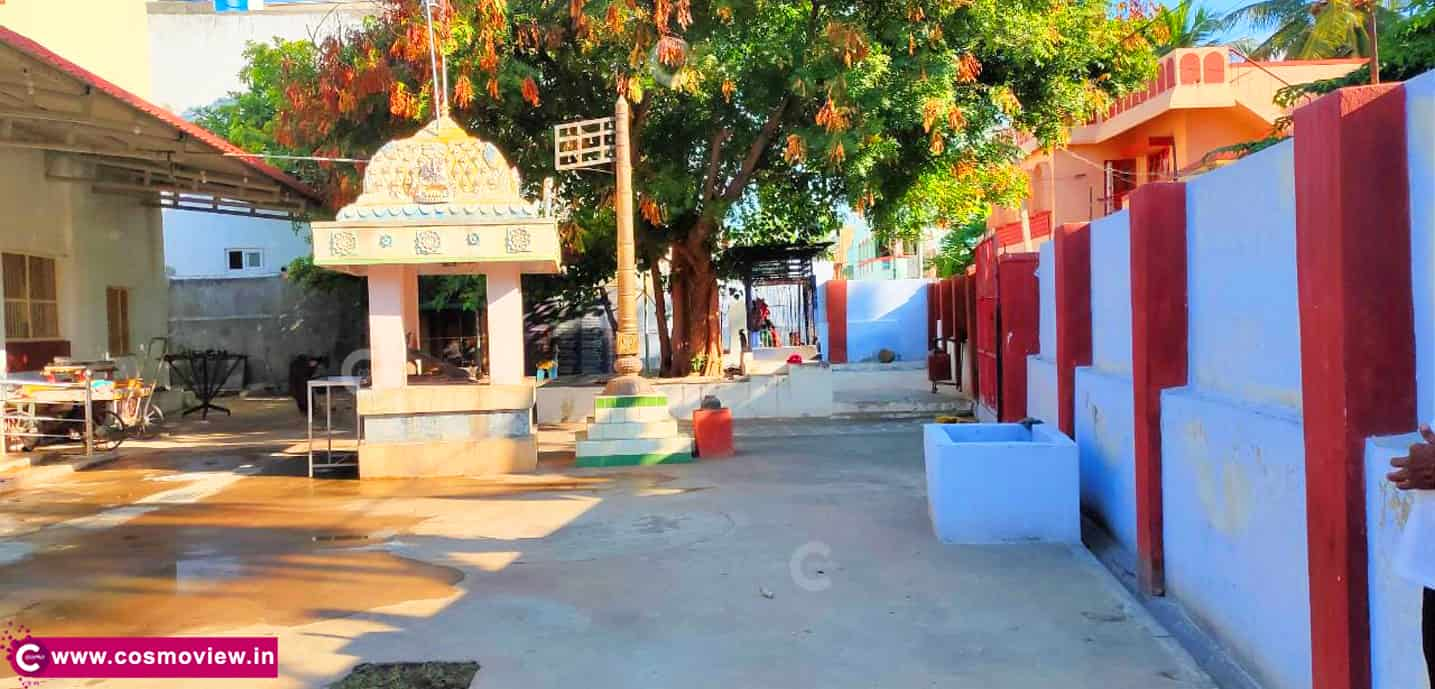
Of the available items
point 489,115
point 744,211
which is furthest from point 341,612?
point 744,211

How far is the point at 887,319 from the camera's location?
30.1 metres

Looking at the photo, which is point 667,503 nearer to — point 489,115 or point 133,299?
point 489,115

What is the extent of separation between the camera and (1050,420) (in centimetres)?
1027

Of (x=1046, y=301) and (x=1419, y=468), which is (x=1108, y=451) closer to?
(x=1046, y=301)

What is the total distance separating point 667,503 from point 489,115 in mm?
7992

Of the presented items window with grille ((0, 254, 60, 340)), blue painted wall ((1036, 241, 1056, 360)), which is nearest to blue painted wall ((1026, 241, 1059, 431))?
blue painted wall ((1036, 241, 1056, 360))

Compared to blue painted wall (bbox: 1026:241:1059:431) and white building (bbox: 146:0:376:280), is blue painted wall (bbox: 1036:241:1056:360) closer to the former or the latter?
blue painted wall (bbox: 1026:241:1059:431)

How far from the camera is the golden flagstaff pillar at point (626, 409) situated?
40.5 feet

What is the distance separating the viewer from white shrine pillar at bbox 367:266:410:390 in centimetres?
1160

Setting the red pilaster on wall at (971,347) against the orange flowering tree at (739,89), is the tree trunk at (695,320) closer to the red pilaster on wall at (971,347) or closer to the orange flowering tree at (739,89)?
the orange flowering tree at (739,89)

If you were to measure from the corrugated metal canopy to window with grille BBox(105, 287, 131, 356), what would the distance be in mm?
1639

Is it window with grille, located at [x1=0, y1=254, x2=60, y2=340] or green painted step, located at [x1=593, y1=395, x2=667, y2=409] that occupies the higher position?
window with grille, located at [x1=0, y1=254, x2=60, y2=340]

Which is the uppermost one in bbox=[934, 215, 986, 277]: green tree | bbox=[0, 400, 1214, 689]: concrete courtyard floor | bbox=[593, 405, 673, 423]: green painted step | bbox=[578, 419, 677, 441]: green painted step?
bbox=[934, 215, 986, 277]: green tree

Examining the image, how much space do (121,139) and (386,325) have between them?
559 centimetres
